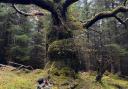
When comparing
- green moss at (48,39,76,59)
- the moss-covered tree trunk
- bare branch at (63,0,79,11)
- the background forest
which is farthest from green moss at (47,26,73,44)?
the background forest

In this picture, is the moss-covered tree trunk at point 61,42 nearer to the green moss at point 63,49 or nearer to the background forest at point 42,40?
the green moss at point 63,49

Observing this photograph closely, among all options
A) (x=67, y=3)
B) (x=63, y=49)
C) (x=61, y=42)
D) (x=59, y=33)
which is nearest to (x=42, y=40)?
(x=59, y=33)

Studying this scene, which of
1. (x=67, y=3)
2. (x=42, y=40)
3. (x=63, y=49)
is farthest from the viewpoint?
(x=42, y=40)

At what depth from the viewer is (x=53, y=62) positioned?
58.2 ft

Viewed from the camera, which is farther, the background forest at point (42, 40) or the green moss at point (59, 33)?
the background forest at point (42, 40)

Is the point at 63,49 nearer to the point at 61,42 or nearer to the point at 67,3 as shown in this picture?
the point at 61,42

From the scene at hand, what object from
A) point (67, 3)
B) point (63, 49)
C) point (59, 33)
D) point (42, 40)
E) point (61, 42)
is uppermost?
point (67, 3)

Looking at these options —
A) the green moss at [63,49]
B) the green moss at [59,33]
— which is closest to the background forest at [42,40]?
the green moss at [59,33]

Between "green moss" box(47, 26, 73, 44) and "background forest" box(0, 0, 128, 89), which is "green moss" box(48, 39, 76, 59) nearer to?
"green moss" box(47, 26, 73, 44)

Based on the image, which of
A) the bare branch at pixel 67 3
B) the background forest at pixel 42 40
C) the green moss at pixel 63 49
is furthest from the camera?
the background forest at pixel 42 40

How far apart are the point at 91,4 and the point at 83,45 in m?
21.8

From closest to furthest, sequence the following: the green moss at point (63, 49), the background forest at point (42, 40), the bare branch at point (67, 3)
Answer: the green moss at point (63, 49) < the bare branch at point (67, 3) < the background forest at point (42, 40)

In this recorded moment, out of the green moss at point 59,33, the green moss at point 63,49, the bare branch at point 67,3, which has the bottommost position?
the green moss at point 63,49

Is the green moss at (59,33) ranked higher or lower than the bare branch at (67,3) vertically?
lower
